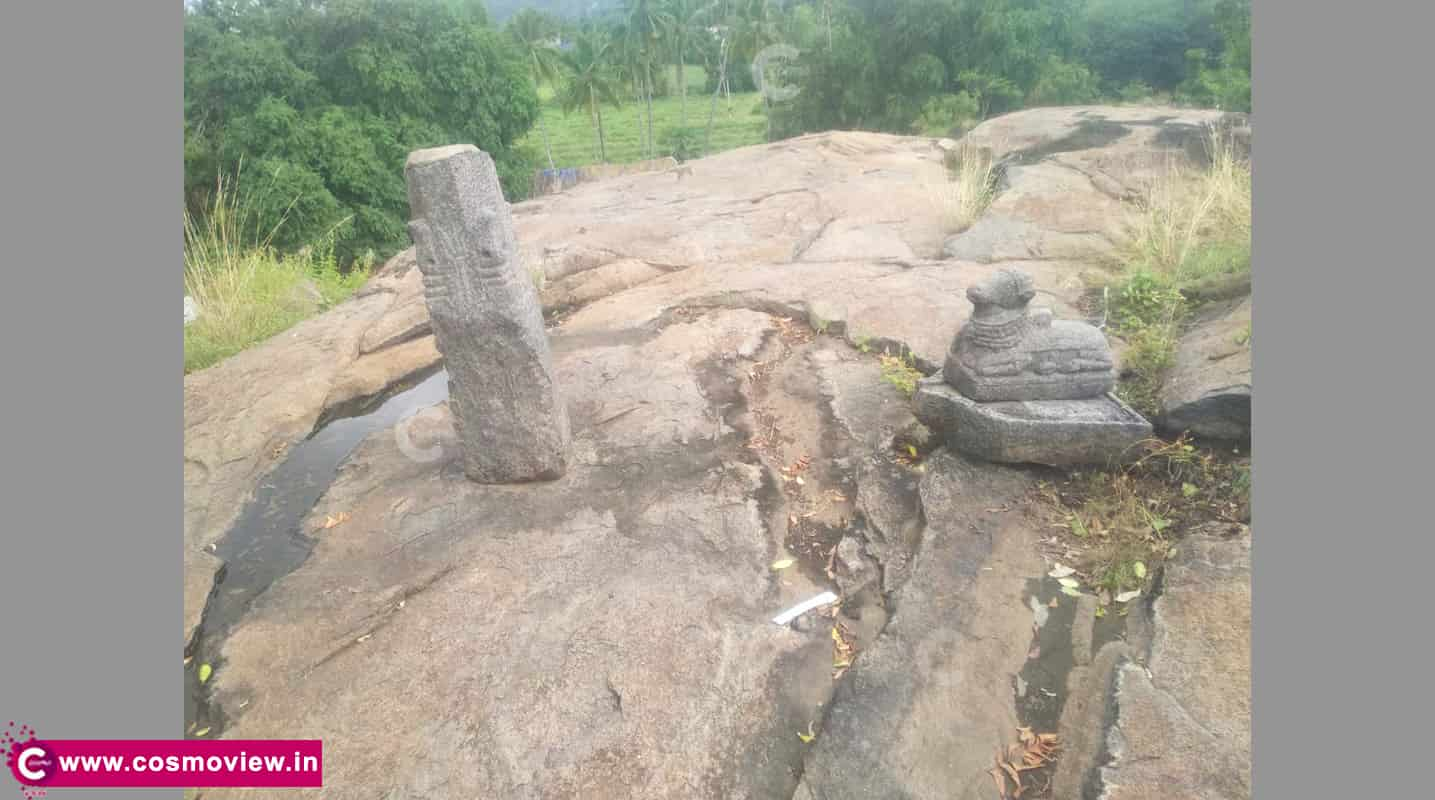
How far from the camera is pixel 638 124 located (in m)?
22.3

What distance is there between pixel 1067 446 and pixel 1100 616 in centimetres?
87

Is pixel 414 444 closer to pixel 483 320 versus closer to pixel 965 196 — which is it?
pixel 483 320

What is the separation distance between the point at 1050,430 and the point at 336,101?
1328cm

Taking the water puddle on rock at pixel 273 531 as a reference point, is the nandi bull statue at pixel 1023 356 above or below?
above

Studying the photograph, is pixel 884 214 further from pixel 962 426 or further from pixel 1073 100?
pixel 1073 100

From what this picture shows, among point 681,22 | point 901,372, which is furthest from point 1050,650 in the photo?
point 681,22

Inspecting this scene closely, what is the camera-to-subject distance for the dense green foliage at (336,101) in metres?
11.7

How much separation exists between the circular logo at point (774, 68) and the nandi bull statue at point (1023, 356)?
47.0 feet

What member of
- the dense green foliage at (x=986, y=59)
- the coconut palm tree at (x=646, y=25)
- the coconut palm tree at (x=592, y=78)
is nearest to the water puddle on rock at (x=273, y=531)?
the dense green foliage at (x=986, y=59)

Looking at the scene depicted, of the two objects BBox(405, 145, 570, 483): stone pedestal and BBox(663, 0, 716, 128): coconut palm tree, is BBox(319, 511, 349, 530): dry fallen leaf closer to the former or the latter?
BBox(405, 145, 570, 483): stone pedestal

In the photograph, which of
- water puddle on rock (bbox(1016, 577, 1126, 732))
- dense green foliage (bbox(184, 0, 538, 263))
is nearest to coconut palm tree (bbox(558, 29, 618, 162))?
dense green foliage (bbox(184, 0, 538, 263))

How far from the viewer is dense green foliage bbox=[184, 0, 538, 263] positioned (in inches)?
460

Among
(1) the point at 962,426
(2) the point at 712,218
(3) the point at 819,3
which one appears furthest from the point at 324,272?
(3) the point at 819,3

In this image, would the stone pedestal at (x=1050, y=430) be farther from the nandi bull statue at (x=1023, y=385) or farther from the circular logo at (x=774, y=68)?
the circular logo at (x=774, y=68)
